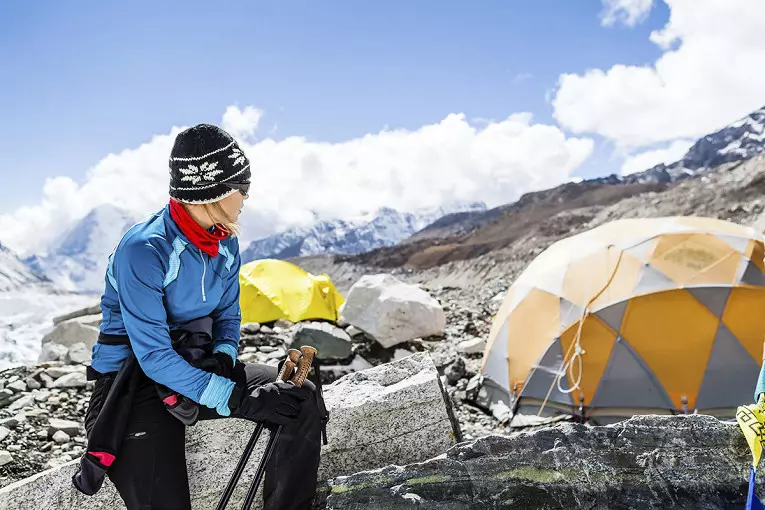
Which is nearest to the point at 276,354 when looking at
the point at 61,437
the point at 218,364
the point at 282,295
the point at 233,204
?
the point at 282,295

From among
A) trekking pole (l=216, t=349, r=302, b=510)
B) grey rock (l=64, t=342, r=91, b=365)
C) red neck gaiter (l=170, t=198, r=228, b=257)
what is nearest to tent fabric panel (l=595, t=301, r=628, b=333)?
trekking pole (l=216, t=349, r=302, b=510)

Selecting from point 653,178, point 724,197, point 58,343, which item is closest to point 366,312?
point 58,343

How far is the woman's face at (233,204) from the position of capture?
2.89 m

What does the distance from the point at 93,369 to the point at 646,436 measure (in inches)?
126

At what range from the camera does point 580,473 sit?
3084mm

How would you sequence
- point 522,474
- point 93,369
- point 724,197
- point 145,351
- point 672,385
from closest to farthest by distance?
point 145,351
point 93,369
point 522,474
point 672,385
point 724,197

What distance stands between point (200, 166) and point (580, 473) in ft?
8.95

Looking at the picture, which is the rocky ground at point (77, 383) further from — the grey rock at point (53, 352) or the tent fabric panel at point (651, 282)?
the tent fabric panel at point (651, 282)

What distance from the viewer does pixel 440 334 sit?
11.7 meters

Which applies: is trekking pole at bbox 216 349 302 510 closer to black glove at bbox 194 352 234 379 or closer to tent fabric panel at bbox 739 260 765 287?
black glove at bbox 194 352 234 379

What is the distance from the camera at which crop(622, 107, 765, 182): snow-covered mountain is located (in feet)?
358

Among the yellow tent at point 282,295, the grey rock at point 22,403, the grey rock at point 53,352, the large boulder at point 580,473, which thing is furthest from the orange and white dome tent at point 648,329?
the grey rock at point 53,352

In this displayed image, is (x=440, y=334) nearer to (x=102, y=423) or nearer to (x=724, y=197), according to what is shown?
(x=102, y=423)

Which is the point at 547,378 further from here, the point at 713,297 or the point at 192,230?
the point at 192,230
